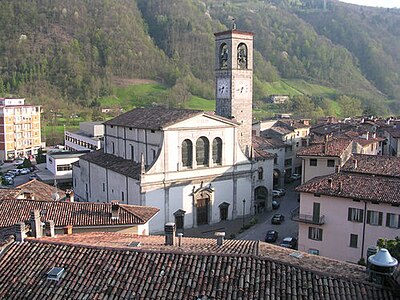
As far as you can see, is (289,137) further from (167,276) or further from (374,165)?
(167,276)

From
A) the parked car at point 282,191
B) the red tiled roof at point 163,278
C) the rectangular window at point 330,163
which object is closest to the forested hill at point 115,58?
the parked car at point 282,191

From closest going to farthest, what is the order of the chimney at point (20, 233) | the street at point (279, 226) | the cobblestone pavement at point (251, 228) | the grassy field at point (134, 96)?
1. the chimney at point (20, 233)
2. the street at point (279, 226)
3. the cobblestone pavement at point (251, 228)
4. the grassy field at point (134, 96)

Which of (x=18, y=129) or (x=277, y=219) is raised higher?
(x=18, y=129)

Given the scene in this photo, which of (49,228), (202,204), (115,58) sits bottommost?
(202,204)

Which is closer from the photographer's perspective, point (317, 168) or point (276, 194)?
point (317, 168)

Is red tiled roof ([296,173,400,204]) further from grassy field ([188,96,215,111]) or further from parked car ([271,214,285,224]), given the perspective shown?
grassy field ([188,96,215,111])

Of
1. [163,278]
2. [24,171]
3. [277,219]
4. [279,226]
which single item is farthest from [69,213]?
[24,171]

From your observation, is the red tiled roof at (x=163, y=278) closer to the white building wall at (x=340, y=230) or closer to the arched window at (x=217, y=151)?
the white building wall at (x=340, y=230)

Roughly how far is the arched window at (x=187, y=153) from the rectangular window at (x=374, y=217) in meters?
16.6

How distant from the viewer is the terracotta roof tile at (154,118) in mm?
39000

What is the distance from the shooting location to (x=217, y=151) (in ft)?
137

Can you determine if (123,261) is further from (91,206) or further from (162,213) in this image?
(162,213)

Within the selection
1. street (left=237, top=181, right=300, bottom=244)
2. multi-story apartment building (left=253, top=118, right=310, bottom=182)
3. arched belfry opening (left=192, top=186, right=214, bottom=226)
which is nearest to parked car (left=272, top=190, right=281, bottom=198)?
street (left=237, top=181, right=300, bottom=244)

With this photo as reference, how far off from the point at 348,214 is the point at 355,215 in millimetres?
454
